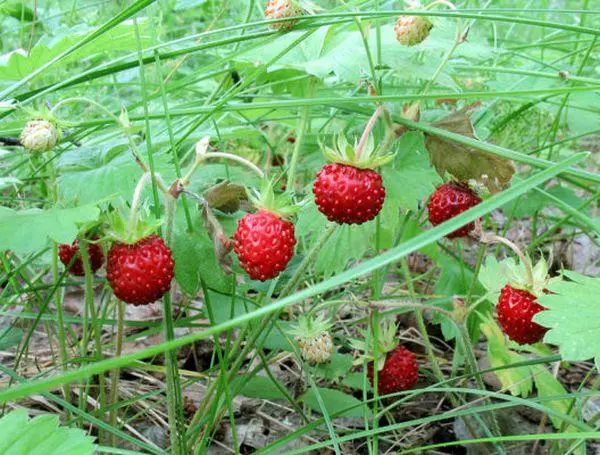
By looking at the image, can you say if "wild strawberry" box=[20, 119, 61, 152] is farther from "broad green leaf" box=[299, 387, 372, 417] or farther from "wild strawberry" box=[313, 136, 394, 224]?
"broad green leaf" box=[299, 387, 372, 417]

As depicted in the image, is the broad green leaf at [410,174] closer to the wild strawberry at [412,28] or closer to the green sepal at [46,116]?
the wild strawberry at [412,28]

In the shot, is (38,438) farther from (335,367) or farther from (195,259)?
(335,367)

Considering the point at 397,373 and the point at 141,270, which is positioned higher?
the point at 141,270

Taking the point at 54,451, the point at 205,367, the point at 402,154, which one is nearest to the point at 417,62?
the point at 402,154

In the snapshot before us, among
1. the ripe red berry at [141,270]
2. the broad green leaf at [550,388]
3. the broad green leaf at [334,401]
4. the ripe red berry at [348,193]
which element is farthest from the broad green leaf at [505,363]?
the ripe red berry at [141,270]

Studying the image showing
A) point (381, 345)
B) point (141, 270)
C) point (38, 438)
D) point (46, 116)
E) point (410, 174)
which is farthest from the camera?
point (381, 345)

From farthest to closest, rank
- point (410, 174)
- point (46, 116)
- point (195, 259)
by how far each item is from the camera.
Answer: point (410, 174) < point (195, 259) < point (46, 116)

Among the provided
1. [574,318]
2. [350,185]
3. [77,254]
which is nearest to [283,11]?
[350,185]

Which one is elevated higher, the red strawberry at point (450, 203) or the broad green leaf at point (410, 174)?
the broad green leaf at point (410, 174)

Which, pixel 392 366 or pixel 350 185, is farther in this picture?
pixel 392 366
